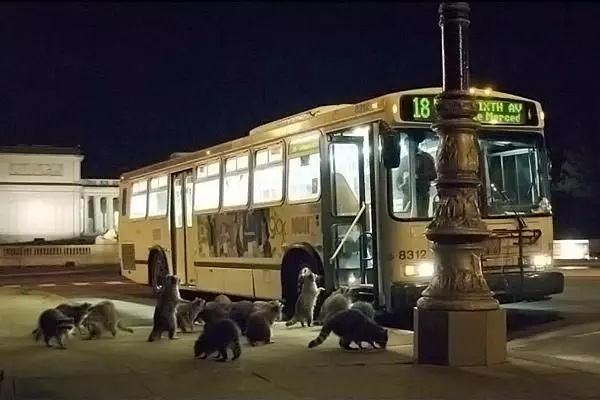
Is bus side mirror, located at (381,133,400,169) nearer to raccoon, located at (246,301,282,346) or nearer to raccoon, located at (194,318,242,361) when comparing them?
raccoon, located at (246,301,282,346)

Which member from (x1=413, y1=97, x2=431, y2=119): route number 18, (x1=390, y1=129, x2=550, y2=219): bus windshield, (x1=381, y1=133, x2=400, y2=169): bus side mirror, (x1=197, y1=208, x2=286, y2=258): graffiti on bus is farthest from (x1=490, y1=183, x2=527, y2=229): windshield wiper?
(x1=197, y1=208, x2=286, y2=258): graffiti on bus

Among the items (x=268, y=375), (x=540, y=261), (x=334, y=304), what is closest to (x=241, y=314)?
(x=334, y=304)

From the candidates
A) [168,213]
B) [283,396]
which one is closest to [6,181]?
[168,213]

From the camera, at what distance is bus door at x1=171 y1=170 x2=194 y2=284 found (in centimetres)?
2225

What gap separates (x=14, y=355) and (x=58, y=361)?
95 cm

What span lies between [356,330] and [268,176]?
19.3 feet

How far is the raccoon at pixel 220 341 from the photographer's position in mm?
12641

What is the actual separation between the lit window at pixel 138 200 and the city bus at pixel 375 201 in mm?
5831

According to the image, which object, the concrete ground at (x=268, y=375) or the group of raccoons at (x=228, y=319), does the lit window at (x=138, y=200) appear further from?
the concrete ground at (x=268, y=375)

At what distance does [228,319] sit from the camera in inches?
518

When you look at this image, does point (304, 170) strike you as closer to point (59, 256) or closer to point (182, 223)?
point (182, 223)

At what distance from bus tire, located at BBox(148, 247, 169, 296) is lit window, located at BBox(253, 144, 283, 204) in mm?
5205

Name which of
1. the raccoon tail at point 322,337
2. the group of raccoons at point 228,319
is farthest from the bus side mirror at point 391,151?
the raccoon tail at point 322,337

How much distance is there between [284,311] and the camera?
57.1 feet
